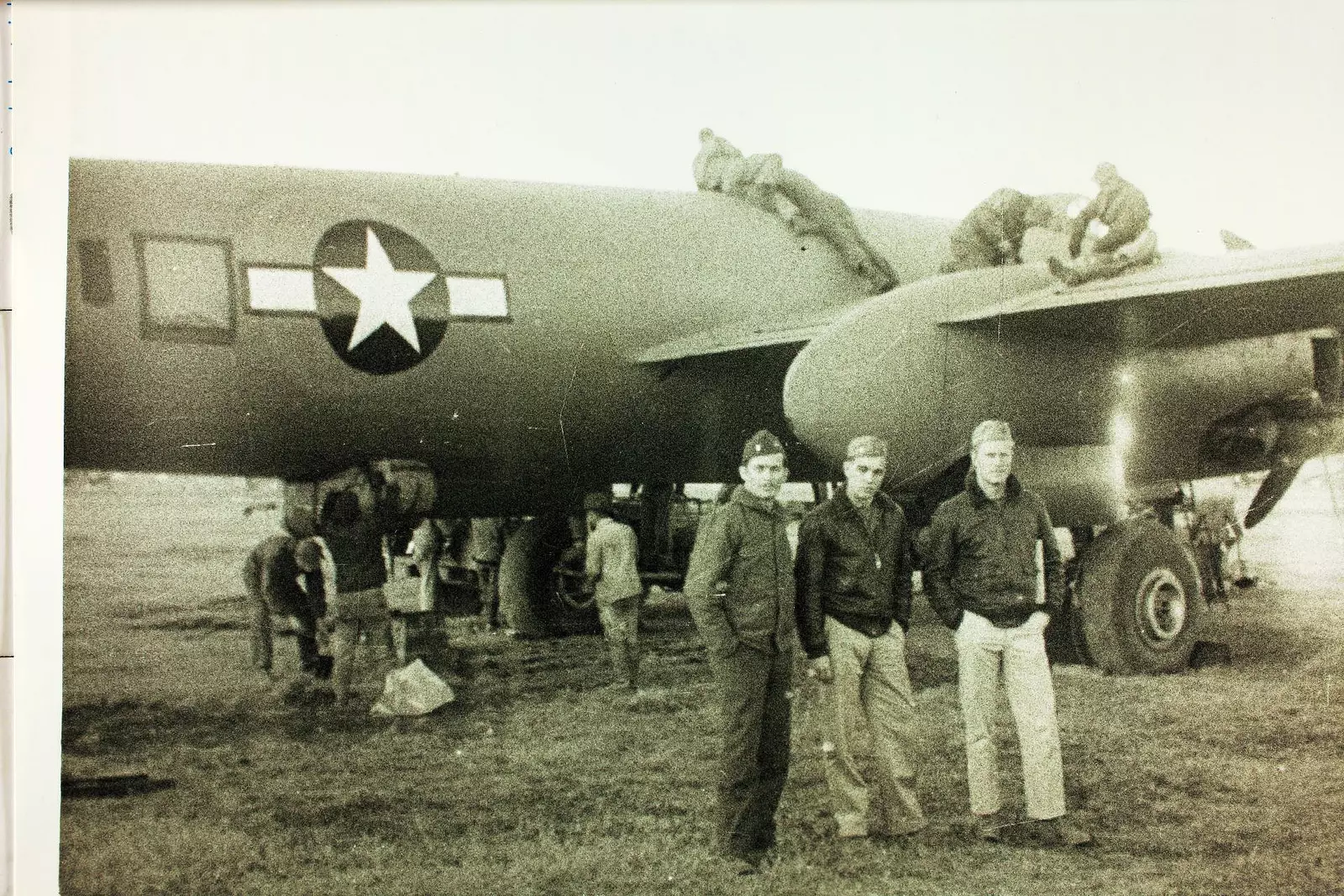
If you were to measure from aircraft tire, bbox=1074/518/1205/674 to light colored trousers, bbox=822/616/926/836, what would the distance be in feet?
8.77

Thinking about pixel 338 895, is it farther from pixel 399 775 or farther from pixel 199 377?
pixel 199 377

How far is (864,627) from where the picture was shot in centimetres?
421

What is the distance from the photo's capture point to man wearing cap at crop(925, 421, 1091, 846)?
4152 mm

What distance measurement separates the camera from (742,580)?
400 centimetres

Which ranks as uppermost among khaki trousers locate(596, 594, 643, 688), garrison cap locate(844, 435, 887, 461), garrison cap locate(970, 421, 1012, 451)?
garrison cap locate(970, 421, 1012, 451)

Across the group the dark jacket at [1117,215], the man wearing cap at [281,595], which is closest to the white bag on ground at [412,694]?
the man wearing cap at [281,595]

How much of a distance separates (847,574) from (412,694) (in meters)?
2.65

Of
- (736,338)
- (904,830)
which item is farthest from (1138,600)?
(904,830)

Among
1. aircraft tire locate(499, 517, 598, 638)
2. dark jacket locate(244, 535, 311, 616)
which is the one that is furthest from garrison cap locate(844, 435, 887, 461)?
aircraft tire locate(499, 517, 598, 638)

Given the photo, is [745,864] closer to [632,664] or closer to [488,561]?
[632,664]

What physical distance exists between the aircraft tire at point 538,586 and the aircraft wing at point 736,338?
7.85 ft

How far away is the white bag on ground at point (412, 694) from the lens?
5.57m

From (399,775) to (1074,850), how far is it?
2860 millimetres

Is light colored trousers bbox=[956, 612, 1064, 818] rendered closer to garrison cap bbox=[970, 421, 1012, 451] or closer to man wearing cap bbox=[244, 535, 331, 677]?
garrison cap bbox=[970, 421, 1012, 451]
